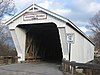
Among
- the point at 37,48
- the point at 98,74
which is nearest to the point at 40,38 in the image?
the point at 37,48

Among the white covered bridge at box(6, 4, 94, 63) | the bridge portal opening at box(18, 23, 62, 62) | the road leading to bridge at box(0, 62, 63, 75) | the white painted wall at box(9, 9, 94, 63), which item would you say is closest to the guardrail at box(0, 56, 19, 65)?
the white covered bridge at box(6, 4, 94, 63)

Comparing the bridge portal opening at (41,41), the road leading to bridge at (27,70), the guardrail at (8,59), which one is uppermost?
the bridge portal opening at (41,41)

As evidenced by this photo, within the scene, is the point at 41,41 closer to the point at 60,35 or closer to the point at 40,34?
the point at 40,34

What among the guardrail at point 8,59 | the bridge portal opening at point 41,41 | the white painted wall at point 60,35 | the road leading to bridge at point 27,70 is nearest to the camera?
the road leading to bridge at point 27,70

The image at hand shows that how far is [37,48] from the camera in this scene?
27281mm

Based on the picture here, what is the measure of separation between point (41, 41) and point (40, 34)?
4.03 feet

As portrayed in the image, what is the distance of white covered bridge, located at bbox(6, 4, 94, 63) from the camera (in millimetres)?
20141

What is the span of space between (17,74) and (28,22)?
8.05 meters

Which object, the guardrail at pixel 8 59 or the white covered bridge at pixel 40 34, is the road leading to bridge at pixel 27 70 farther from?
the guardrail at pixel 8 59

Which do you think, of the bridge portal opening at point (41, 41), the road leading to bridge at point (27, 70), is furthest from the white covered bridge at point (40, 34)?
the road leading to bridge at point (27, 70)

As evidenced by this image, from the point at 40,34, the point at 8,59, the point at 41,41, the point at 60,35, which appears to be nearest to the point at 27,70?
the point at 60,35

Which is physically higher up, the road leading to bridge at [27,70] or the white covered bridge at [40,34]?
the white covered bridge at [40,34]

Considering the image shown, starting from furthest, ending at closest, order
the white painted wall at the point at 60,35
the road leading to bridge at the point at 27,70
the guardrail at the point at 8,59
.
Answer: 1. the guardrail at the point at 8,59
2. the white painted wall at the point at 60,35
3. the road leading to bridge at the point at 27,70

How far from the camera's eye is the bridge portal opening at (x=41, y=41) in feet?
80.2
